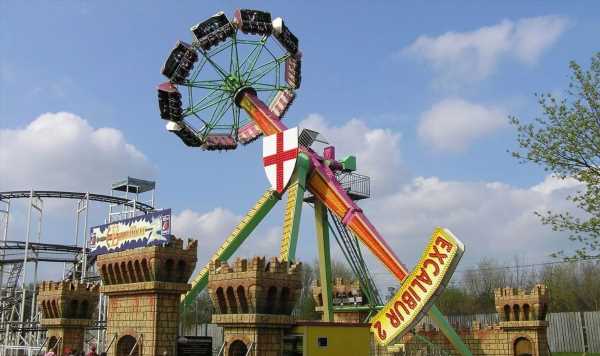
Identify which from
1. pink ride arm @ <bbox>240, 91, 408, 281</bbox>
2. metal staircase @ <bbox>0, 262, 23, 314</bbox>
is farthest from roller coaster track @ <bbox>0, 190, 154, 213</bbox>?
pink ride arm @ <bbox>240, 91, 408, 281</bbox>

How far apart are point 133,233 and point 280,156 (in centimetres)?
1288

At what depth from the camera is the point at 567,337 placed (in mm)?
51250

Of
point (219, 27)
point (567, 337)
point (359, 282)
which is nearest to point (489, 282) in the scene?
point (567, 337)

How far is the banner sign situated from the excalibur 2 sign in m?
10.2

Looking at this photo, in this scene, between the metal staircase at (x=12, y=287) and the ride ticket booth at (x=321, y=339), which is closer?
the ride ticket booth at (x=321, y=339)

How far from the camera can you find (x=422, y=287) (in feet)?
84.0

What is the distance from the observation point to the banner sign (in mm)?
24859

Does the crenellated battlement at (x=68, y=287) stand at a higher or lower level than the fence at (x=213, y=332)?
higher

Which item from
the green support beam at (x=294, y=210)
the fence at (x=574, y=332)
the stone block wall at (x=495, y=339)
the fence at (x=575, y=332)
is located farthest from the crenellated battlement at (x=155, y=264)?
the fence at (x=575, y=332)

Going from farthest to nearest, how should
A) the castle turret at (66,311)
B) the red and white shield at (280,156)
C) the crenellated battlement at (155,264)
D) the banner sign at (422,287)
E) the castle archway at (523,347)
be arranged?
the castle archway at (523,347) < the red and white shield at (280,156) < the castle turret at (66,311) < the crenellated battlement at (155,264) < the banner sign at (422,287)

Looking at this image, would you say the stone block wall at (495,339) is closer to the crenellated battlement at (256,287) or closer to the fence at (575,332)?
the fence at (575,332)

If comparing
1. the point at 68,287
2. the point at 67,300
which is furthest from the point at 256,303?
the point at 68,287

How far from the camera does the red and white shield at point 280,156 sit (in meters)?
38.6

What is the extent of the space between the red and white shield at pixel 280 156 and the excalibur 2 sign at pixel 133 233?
1196 cm
